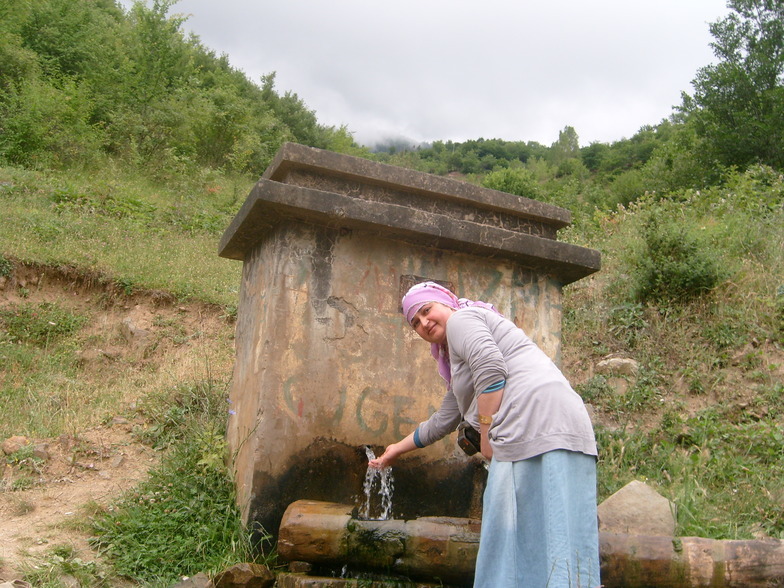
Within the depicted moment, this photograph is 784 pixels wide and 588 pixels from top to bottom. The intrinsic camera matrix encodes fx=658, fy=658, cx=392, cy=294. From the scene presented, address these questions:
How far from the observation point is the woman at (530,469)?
2.63 metres

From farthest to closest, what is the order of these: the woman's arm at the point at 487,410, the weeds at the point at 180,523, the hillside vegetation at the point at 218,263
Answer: the hillside vegetation at the point at 218,263, the weeds at the point at 180,523, the woman's arm at the point at 487,410

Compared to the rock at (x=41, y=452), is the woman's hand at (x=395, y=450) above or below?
above

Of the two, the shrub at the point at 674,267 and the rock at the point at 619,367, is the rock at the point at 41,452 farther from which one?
the shrub at the point at 674,267

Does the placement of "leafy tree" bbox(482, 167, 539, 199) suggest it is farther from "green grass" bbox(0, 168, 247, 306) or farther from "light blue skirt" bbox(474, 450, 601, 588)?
"light blue skirt" bbox(474, 450, 601, 588)

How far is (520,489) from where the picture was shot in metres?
2.73

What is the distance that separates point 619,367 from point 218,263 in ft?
24.4

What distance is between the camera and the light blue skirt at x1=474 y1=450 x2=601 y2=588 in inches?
103

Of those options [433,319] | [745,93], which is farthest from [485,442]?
[745,93]

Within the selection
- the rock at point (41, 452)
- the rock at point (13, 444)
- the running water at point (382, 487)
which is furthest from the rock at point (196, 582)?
the rock at point (13, 444)

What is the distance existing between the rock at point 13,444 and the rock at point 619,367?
5.70 m

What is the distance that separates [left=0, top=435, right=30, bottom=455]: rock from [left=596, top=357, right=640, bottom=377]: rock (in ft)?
18.7

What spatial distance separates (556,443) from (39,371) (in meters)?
7.43

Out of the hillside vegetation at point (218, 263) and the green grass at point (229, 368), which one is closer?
the green grass at point (229, 368)

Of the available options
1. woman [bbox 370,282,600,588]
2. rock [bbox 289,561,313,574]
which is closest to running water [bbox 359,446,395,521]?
rock [bbox 289,561,313,574]
